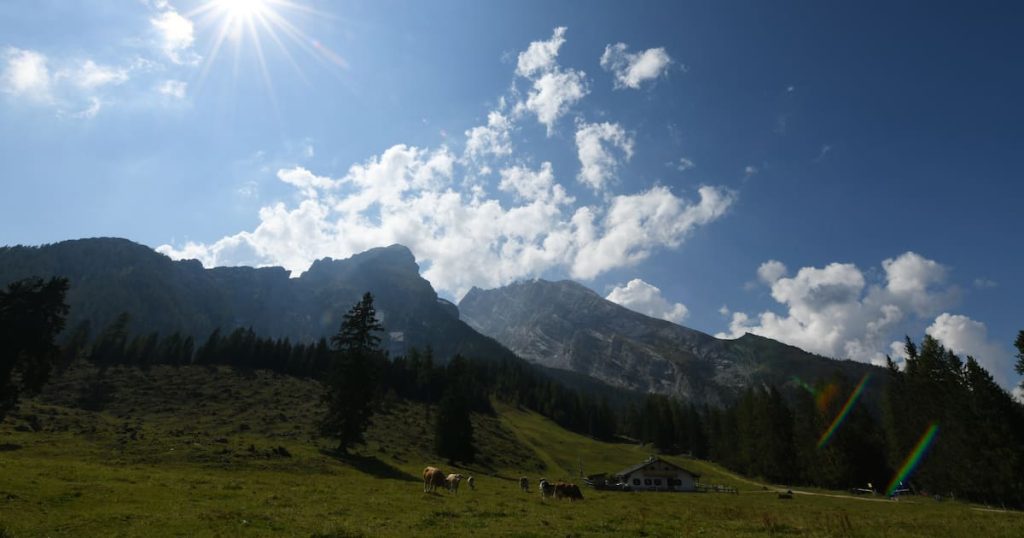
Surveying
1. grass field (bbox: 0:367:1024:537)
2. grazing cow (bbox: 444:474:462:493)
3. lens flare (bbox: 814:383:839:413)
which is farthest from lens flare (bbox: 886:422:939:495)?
grazing cow (bbox: 444:474:462:493)

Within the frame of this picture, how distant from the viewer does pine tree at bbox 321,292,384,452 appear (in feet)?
192

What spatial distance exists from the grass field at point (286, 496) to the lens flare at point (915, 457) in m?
23.7

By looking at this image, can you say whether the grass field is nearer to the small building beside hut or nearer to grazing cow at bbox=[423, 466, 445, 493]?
grazing cow at bbox=[423, 466, 445, 493]

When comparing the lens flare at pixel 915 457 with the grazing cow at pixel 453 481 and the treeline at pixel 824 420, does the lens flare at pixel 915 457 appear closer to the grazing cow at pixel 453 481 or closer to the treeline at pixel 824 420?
the treeline at pixel 824 420

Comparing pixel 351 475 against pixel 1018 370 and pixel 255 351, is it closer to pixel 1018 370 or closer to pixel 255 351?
pixel 1018 370

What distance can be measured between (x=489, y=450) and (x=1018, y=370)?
7929cm

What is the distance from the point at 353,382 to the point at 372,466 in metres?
11.5

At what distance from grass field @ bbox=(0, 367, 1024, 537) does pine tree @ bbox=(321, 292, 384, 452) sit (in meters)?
3.03

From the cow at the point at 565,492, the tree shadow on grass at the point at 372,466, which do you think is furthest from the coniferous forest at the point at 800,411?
the cow at the point at 565,492

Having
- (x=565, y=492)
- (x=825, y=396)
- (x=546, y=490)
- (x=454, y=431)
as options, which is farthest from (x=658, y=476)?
(x=565, y=492)

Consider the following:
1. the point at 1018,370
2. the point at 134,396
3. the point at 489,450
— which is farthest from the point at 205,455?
the point at 1018,370

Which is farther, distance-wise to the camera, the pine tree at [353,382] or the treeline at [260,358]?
the treeline at [260,358]

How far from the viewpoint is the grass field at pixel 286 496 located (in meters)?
19.9

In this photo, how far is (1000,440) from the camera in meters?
58.5
